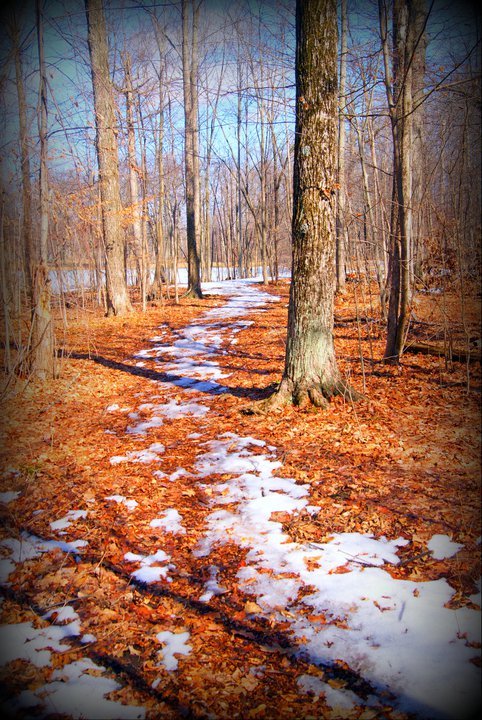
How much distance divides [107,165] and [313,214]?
29.4ft

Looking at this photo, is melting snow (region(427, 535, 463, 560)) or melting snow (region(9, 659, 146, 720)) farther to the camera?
melting snow (region(427, 535, 463, 560))

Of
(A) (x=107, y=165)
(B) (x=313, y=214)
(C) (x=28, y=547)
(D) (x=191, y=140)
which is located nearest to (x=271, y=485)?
(C) (x=28, y=547)

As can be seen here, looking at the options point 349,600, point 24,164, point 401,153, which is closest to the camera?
Result: point 349,600

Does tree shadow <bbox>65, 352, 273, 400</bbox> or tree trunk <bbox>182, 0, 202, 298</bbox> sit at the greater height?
tree trunk <bbox>182, 0, 202, 298</bbox>

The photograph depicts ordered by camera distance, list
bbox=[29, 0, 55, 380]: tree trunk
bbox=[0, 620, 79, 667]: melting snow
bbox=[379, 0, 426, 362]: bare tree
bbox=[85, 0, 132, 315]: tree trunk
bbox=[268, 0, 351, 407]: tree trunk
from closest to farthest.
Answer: bbox=[0, 620, 79, 667]: melting snow, bbox=[268, 0, 351, 407]: tree trunk, bbox=[29, 0, 55, 380]: tree trunk, bbox=[379, 0, 426, 362]: bare tree, bbox=[85, 0, 132, 315]: tree trunk

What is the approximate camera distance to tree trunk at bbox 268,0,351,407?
429 cm

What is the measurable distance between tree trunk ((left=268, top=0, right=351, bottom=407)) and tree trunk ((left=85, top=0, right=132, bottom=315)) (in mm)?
7782

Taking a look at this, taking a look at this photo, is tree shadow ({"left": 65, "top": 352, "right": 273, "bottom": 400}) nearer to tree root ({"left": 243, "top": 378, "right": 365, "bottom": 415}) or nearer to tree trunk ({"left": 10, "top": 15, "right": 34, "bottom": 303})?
tree root ({"left": 243, "top": 378, "right": 365, "bottom": 415})

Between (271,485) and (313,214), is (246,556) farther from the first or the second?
(313,214)

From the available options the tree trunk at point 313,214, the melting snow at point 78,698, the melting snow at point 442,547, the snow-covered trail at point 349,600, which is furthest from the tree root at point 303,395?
the melting snow at point 78,698

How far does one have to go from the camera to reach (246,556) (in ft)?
8.87

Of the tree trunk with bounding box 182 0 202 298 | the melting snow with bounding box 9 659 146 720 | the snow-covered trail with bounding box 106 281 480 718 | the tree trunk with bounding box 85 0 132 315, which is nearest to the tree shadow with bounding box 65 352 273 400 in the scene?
the snow-covered trail with bounding box 106 281 480 718

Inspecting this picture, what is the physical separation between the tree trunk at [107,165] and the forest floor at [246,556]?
685 cm

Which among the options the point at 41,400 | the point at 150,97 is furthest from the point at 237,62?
the point at 41,400
